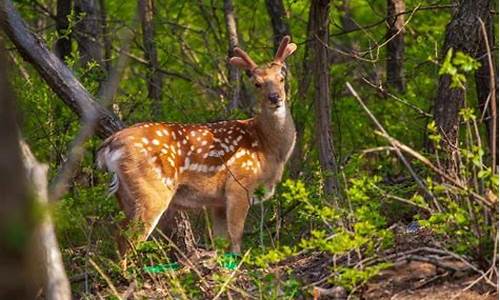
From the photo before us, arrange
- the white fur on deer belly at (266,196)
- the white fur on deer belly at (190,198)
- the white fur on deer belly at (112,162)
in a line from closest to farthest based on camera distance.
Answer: the white fur on deer belly at (112,162)
the white fur on deer belly at (190,198)
the white fur on deer belly at (266,196)

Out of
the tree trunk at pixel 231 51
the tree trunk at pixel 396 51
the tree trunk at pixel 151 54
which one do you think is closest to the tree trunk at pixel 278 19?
the tree trunk at pixel 231 51

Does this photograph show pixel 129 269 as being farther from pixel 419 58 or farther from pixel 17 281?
pixel 419 58

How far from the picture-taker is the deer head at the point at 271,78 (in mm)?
10445

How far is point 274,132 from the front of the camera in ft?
34.8

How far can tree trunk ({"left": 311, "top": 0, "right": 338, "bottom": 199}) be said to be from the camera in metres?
10.8

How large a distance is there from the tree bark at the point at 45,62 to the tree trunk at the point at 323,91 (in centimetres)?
223

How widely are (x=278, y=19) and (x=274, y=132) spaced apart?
141 inches

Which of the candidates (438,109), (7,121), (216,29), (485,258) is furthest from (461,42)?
(216,29)

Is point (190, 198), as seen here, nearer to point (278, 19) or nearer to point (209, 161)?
point (209, 161)

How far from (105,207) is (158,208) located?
1.17 meters

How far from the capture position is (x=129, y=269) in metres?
8.45

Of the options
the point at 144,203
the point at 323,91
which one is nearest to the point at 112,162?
the point at 144,203

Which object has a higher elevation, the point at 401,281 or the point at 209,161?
the point at 209,161

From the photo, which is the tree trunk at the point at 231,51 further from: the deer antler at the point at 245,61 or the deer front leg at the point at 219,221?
the deer front leg at the point at 219,221
